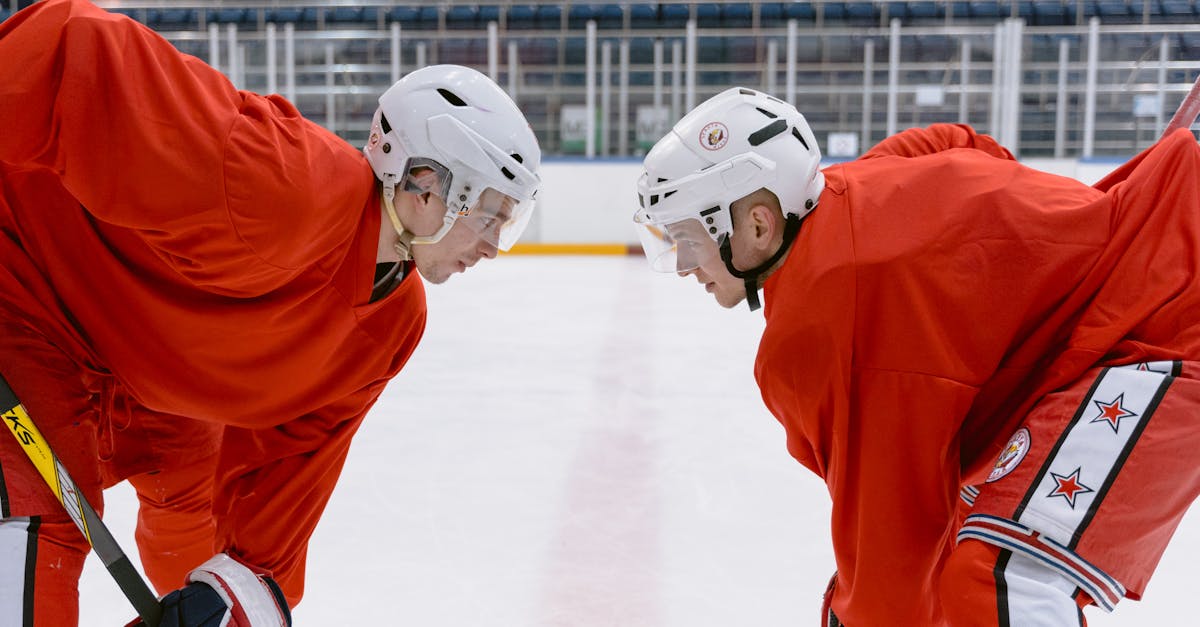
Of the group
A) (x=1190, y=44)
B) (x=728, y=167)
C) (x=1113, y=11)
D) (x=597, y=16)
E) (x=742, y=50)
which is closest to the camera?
(x=728, y=167)

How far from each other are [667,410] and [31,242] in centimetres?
249

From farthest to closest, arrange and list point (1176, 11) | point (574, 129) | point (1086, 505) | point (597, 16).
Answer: point (597, 16) → point (574, 129) → point (1176, 11) → point (1086, 505)

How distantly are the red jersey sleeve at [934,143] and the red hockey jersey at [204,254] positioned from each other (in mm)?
860

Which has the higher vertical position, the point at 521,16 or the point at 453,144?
the point at 521,16

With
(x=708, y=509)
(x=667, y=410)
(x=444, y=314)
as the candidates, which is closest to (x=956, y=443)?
(x=708, y=509)

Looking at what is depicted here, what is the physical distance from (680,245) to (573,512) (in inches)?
47.5

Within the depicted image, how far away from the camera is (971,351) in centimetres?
139

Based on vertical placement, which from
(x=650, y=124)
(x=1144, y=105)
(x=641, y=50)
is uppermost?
(x=641, y=50)

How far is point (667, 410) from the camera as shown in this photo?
148 inches

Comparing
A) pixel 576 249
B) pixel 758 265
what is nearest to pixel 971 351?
pixel 758 265

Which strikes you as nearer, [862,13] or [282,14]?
[862,13]

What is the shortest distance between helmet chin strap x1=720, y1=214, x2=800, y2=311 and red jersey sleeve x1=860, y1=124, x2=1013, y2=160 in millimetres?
316

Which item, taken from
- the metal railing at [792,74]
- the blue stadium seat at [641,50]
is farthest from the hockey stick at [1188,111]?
the blue stadium seat at [641,50]

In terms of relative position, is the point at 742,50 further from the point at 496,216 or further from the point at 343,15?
the point at 496,216
